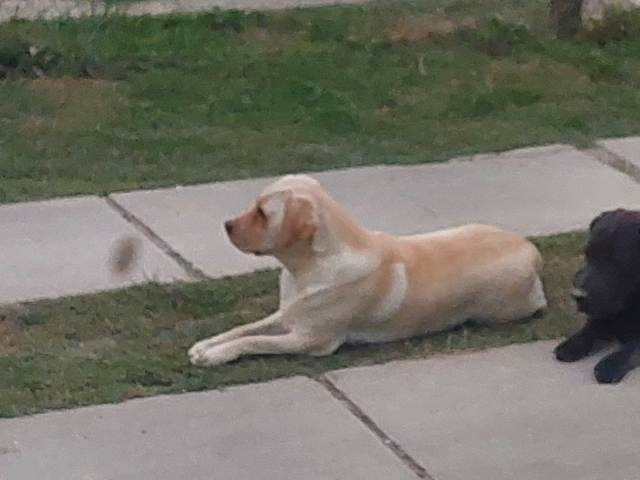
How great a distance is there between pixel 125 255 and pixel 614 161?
2.36 metres

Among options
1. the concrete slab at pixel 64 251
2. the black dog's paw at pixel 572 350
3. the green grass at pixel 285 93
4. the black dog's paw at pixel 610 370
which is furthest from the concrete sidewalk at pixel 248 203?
the black dog's paw at pixel 610 370

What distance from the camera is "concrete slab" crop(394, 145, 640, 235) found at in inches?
247

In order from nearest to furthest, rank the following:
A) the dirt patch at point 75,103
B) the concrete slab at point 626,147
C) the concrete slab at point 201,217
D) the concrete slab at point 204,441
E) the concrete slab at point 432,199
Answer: the concrete slab at point 204,441
the concrete slab at point 201,217
the concrete slab at point 432,199
the concrete slab at point 626,147
the dirt patch at point 75,103

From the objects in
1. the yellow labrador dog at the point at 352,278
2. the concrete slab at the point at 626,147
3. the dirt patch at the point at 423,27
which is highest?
the yellow labrador dog at the point at 352,278

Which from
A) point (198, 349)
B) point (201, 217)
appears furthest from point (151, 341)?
point (201, 217)

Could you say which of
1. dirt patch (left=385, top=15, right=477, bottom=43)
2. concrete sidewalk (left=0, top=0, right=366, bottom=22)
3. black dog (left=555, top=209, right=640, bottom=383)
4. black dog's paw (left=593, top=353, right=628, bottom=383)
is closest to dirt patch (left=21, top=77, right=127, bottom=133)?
concrete sidewalk (left=0, top=0, right=366, bottom=22)

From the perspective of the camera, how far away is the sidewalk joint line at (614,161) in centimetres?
689

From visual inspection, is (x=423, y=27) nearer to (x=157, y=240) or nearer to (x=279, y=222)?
(x=157, y=240)

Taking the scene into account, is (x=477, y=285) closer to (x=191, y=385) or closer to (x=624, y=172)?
(x=191, y=385)

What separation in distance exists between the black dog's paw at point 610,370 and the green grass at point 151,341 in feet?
1.03

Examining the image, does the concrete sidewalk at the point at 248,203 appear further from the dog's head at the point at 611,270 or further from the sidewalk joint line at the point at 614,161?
the dog's head at the point at 611,270

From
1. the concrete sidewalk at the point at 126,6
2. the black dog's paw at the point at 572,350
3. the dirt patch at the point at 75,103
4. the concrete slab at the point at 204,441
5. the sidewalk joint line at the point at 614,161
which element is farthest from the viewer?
the concrete sidewalk at the point at 126,6

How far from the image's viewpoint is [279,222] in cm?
475

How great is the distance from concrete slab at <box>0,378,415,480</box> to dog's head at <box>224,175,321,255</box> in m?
0.43
